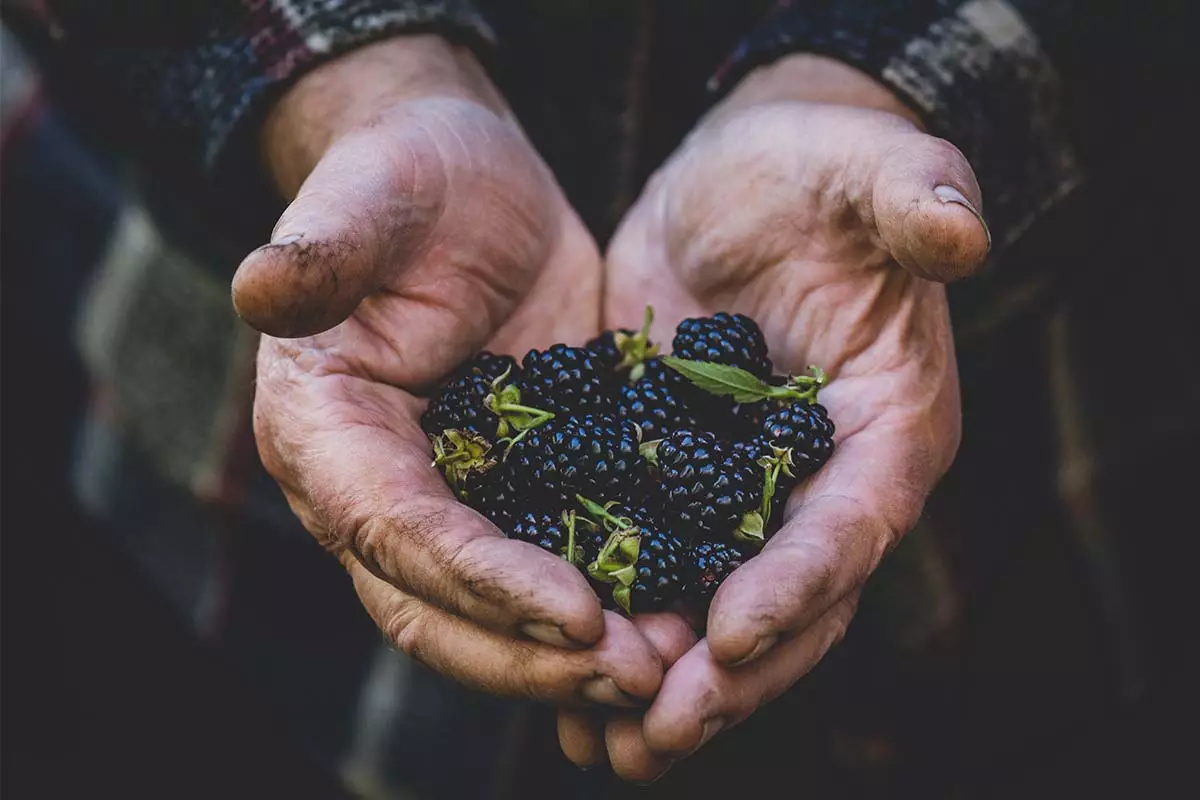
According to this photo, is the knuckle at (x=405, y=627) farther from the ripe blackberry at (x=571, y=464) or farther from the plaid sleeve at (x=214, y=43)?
the plaid sleeve at (x=214, y=43)

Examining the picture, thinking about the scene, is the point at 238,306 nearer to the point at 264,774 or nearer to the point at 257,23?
the point at 257,23

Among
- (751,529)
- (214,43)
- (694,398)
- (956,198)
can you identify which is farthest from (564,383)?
(214,43)

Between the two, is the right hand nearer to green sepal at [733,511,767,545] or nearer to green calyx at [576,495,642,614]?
green calyx at [576,495,642,614]

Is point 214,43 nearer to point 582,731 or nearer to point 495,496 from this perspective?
point 495,496

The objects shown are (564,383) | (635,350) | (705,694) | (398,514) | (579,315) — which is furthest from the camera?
(579,315)

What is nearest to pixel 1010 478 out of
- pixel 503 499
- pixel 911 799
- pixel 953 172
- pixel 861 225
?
pixel 911 799

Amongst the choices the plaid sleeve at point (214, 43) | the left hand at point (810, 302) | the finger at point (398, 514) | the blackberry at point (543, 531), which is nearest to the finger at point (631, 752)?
the left hand at point (810, 302)
